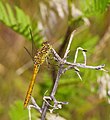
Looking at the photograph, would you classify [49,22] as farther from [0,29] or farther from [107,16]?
[0,29]

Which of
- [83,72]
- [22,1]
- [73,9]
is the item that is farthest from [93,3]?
[22,1]

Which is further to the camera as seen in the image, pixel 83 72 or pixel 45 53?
pixel 83 72

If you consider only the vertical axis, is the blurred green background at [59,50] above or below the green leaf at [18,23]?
below

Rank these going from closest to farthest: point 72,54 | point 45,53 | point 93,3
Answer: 1. point 45,53
2. point 93,3
3. point 72,54

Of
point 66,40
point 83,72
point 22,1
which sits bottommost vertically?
point 83,72

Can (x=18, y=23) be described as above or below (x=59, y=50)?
above

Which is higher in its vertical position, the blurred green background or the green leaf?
the green leaf

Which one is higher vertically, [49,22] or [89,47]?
[49,22]

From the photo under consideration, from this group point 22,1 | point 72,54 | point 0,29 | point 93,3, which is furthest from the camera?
point 0,29
